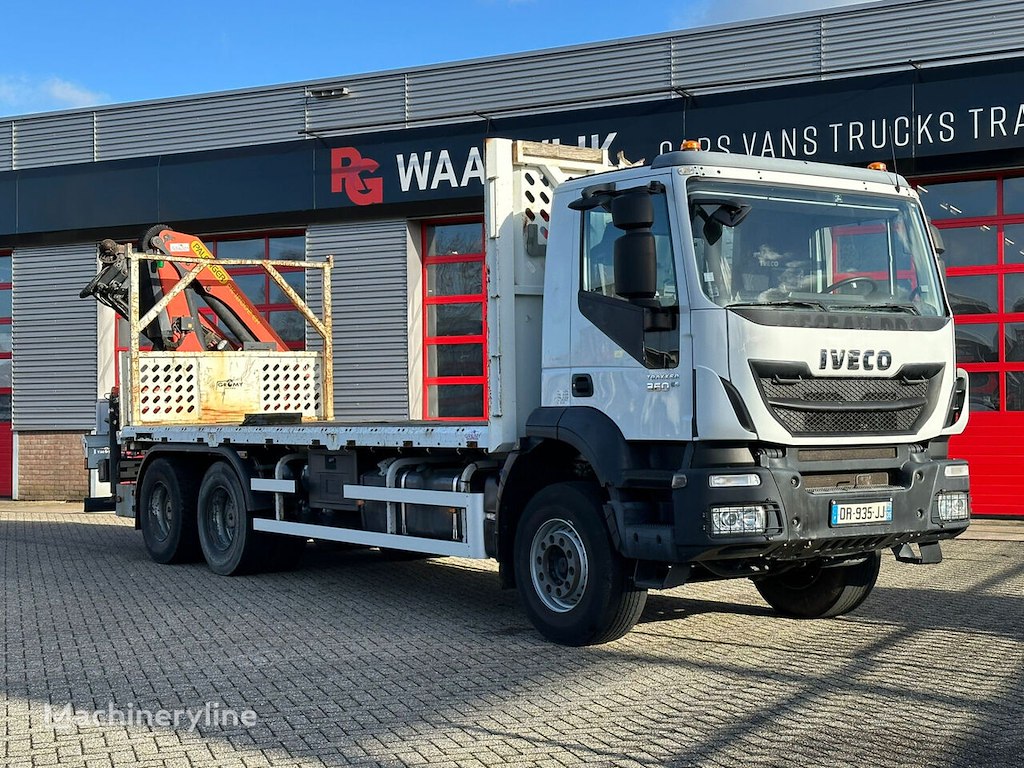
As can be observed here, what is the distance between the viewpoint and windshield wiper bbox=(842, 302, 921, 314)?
728cm

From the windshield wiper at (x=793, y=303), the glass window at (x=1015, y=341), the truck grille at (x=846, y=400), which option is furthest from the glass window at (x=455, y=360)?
the windshield wiper at (x=793, y=303)

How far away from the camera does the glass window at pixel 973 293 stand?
48.1 ft

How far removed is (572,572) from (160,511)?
19.6 feet

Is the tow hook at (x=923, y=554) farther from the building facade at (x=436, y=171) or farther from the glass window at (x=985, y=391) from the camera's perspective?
the glass window at (x=985, y=391)

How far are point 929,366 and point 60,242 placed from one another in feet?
51.9

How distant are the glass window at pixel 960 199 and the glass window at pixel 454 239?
591 centimetres

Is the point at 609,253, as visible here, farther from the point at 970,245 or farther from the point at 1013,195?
the point at 1013,195

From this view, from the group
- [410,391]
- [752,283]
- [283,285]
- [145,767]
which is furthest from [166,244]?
[145,767]

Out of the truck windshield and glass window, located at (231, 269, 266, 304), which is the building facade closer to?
glass window, located at (231, 269, 266, 304)

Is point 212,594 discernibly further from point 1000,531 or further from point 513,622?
point 1000,531

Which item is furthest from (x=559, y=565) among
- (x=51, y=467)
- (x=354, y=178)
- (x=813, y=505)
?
(x=51, y=467)

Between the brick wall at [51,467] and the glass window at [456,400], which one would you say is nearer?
the glass window at [456,400]

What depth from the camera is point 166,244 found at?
1377 cm

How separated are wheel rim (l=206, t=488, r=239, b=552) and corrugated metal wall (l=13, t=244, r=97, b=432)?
8.83 metres
